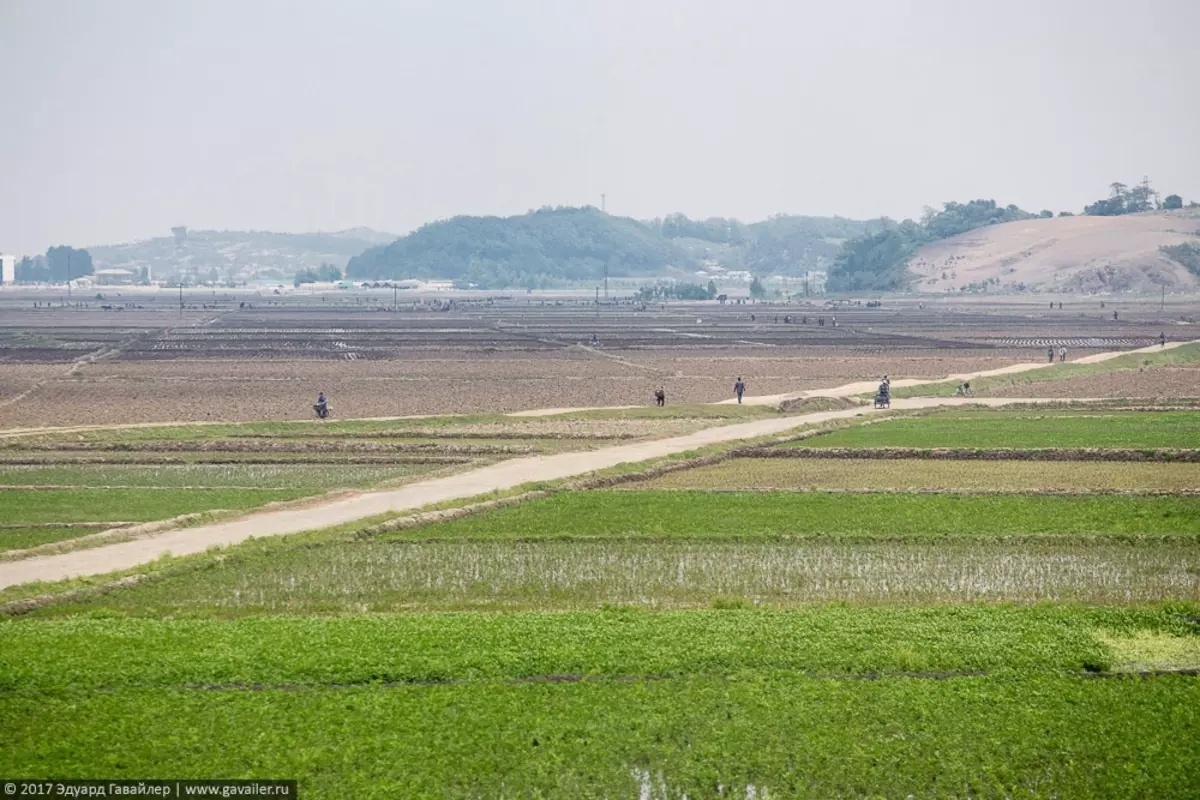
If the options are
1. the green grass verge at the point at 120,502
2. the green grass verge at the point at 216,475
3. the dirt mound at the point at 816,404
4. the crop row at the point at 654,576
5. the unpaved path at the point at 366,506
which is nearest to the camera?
the crop row at the point at 654,576

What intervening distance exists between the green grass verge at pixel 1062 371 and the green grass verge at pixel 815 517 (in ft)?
99.0

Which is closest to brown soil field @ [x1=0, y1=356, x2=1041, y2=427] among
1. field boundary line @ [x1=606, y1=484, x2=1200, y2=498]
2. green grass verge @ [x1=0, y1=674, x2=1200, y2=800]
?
field boundary line @ [x1=606, y1=484, x2=1200, y2=498]

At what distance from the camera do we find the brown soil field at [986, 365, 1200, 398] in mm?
64500

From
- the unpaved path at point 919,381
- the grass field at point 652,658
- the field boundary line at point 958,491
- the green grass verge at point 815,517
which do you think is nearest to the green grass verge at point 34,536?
the grass field at point 652,658

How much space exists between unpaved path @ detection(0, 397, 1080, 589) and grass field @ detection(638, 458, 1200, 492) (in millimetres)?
3006

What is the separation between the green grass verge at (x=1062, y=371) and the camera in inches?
2630

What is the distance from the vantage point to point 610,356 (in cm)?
9550

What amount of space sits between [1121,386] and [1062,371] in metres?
10.4

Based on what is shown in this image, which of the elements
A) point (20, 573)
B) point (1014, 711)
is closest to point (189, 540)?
point (20, 573)

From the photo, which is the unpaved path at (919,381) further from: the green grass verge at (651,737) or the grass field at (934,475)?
the green grass verge at (651,737)

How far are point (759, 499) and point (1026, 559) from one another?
313 inches

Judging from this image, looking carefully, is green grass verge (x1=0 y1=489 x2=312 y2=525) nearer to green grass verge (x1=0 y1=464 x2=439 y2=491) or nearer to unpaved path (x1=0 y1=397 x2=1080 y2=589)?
green grass verge (x1=0 y1=464 x2=439 y2=491)

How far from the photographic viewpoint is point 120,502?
35250 mm

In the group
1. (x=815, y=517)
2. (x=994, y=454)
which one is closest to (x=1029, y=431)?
(x=994, y=454)
